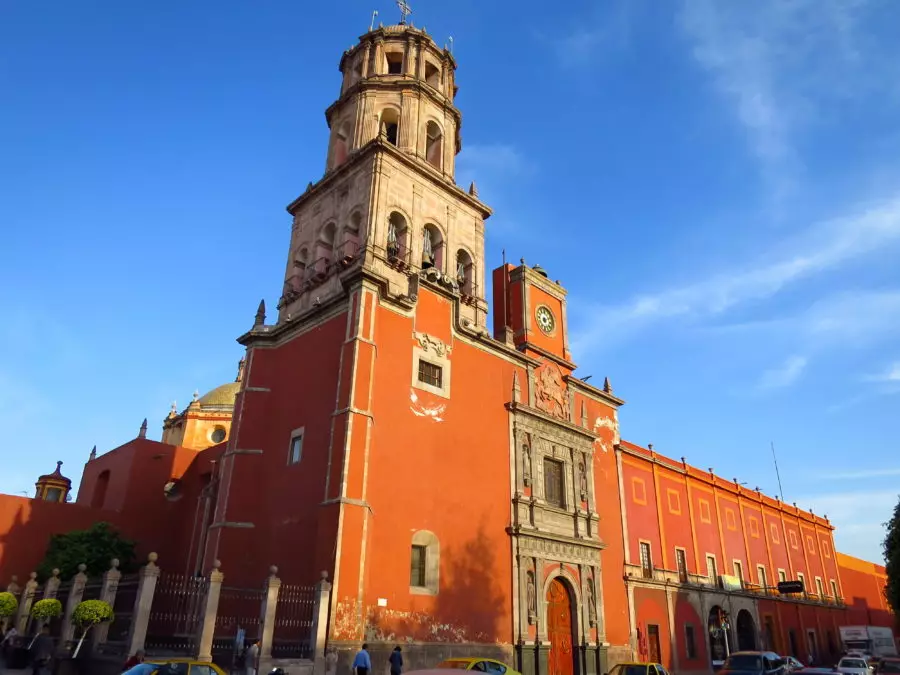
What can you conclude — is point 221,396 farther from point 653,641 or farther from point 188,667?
point 188,667

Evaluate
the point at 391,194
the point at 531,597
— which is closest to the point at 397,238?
the point at 391,194

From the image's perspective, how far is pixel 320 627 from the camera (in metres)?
14.9

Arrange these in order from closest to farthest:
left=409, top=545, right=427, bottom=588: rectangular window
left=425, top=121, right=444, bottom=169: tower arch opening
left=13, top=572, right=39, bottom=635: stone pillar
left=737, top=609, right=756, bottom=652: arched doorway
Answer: left=409, top=545, right=427, bottom=588: rectangular window, left=13, top=572, right=39, bottom=635: stone pillar, left=425, top=121, right=444, bottom=169: tower arch opening, left=737, top=609, right=756, bottom=652: arched doorway

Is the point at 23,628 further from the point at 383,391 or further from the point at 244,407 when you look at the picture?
the point at 383,391

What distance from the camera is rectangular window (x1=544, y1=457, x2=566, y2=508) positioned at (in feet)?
75.9

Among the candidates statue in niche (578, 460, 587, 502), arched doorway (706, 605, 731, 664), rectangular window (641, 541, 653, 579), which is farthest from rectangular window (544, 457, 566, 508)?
arched doorway (706, 605, 731, 664)

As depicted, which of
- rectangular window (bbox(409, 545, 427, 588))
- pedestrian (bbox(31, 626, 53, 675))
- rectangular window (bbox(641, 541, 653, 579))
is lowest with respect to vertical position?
pedestrian (bbox(31, 626, 53, 675))

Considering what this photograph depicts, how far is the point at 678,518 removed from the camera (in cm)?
3019

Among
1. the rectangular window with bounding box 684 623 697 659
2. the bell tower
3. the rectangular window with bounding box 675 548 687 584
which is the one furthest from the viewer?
the rectangular window with bounding box 675 548 687 584

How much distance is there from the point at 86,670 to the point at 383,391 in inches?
364

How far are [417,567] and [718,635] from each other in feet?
59.3

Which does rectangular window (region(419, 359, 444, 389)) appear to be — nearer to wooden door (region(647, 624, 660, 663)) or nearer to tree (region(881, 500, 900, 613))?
wooden door (region(647, 624, 660, 663))

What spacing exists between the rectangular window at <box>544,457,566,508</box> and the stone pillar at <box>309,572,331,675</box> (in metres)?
9.71

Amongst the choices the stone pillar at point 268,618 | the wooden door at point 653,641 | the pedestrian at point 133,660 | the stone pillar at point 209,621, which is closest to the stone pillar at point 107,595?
the pedestrian at point 133,660
